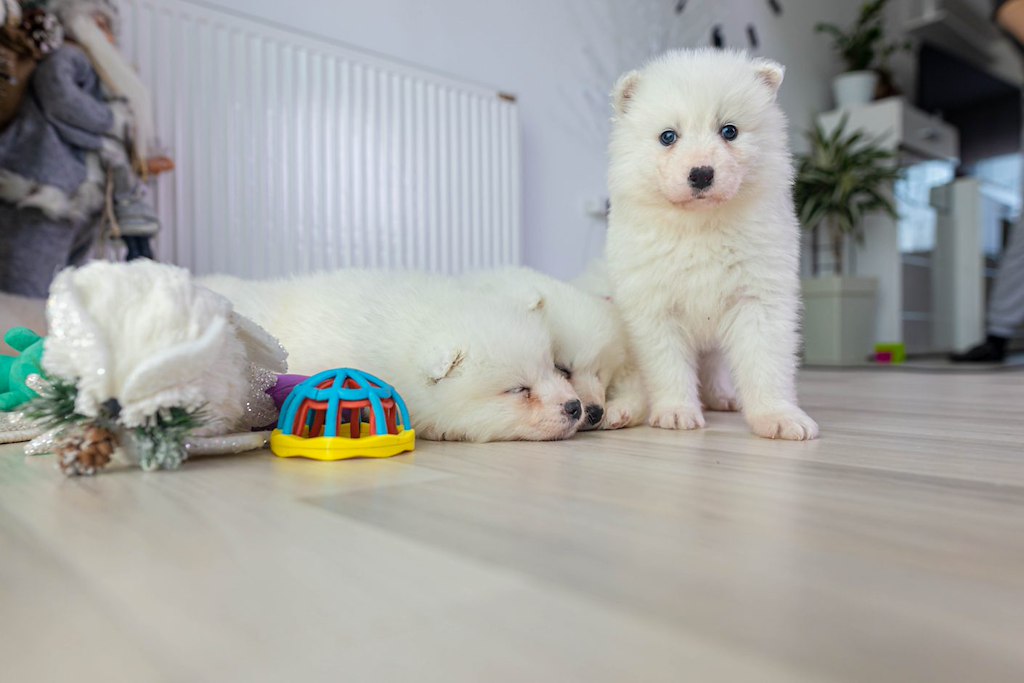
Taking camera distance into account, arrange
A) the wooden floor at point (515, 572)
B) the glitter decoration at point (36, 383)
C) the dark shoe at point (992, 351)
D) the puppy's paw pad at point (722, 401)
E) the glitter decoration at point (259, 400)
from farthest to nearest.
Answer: the dark shoe at point (992, 351) < the puppy's paw pad at point (722, 401) < the glitter decoration at point (259, 400) < the glitter decoration at point (36, 383) < the wooden floor at point (515, 572)

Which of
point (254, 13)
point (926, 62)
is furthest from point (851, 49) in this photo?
point (254, 13)

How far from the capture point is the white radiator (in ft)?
6.98

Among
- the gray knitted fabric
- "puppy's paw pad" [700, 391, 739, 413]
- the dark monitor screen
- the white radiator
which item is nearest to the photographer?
"puppy's paw pad" [700, 391, 739, 413]

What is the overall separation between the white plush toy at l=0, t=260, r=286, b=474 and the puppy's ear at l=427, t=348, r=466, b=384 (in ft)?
0.88

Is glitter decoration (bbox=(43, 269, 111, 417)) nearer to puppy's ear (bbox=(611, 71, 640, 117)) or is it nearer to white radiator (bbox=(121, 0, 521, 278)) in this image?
puppy's ear (bbox=(611, 71, 640, 117))

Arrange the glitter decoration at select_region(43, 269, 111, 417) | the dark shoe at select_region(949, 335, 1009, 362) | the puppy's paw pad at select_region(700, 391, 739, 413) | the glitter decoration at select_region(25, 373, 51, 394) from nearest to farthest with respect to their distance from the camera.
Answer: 1. the glitter decoration at select_region(43, 269, 111, 417)
2. the glitter decoration at select_region(25, 373, 51, 394)
3. the puppy's paw pad at select_region(700, 391, 739, 413)
4. the dark shoe at select_region(949, 335, 1009, 362)

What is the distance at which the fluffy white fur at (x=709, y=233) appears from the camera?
110 centimetres

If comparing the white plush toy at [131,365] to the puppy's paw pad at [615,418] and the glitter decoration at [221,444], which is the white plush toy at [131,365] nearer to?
the glitter decoration at [221,444]

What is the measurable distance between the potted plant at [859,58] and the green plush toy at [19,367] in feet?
15.9

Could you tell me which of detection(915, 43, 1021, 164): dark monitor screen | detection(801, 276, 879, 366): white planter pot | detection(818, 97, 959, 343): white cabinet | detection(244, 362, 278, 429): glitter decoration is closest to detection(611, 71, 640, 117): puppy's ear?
detection(244, 362, 278, 429): glitter decoration

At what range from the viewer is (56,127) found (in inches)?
65.0

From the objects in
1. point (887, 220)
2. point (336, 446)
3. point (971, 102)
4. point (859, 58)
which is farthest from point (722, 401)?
point (971, 102)

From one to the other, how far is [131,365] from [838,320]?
3666 mm

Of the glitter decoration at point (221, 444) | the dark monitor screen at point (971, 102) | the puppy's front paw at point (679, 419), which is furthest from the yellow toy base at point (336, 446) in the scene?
the dark monitor screen at point (971, 102)
